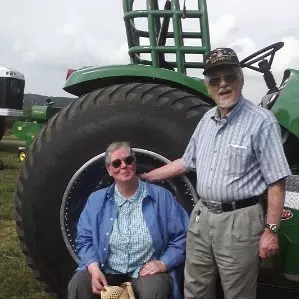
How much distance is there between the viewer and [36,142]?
3.55m

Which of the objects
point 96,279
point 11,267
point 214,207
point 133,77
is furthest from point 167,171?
point 11,267

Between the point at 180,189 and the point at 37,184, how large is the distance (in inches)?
34.4

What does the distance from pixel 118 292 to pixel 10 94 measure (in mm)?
12303

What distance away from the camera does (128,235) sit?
295cm

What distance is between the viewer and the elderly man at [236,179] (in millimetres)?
2590

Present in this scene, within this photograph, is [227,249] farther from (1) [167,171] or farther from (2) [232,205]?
(1) [167,171]

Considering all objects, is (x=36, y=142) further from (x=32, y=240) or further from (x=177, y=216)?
(x=177, y=216)

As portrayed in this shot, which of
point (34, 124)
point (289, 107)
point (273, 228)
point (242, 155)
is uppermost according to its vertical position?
point (34, 124)

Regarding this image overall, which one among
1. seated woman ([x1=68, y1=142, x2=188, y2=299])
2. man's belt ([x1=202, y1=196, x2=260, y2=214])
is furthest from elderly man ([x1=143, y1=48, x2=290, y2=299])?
seated woman ([x1=68, y1=142, x2=188, y2=299])

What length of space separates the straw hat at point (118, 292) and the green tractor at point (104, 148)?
0.71m

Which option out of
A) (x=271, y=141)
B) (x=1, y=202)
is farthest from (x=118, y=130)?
(x=1, y=202)

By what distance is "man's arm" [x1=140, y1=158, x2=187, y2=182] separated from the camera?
3.08 m

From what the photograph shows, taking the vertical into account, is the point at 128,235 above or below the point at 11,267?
above

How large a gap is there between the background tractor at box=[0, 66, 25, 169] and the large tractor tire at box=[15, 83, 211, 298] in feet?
36.8
